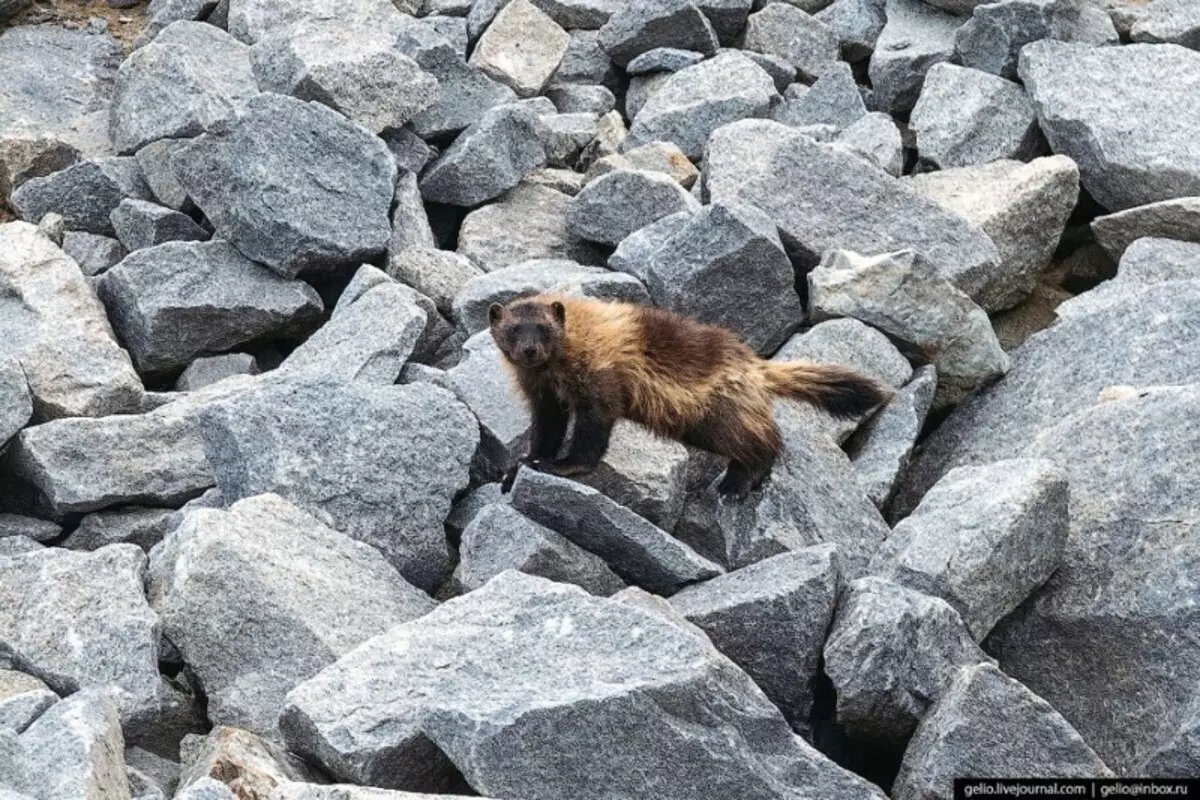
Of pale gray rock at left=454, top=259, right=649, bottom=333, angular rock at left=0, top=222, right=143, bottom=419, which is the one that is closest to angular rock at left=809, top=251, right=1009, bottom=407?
pale gray rock at left=454, top=259, right=649, bottom=333

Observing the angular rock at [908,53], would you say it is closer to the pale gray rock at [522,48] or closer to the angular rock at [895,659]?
the pale gray rock at [522,48]

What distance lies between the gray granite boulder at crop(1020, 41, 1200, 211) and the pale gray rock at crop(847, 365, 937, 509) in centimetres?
213

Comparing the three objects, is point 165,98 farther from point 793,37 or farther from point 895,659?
point 895,659

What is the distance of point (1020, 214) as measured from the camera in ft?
28.7

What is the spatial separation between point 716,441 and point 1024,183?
8.96ft

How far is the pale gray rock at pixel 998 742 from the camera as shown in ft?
16.0

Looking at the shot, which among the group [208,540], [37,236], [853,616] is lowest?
[37,236]

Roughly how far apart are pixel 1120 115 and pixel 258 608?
5891mm

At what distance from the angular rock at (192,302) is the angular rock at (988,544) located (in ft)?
11.9

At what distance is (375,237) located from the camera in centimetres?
864

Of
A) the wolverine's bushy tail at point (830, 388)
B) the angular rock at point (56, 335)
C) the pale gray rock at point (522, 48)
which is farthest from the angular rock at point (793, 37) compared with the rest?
the angular rock at point (56, 335)

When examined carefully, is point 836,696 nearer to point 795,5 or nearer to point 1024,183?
point 1024,183

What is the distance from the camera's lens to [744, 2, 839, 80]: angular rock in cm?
1124

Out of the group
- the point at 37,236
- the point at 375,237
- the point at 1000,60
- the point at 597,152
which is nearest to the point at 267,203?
the point at 375,237
